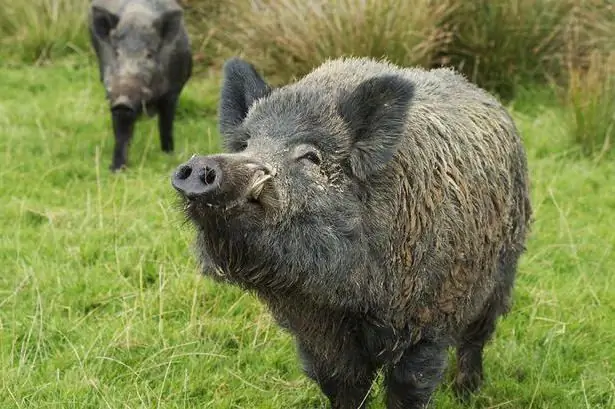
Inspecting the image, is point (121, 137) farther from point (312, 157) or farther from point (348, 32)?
point (312, 157)

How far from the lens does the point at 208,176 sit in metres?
2.36

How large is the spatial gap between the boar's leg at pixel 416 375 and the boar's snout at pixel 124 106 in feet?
14.3

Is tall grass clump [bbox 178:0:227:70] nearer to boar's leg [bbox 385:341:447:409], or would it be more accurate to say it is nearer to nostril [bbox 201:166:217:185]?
boar's leg [bbox 385:341:447:409]

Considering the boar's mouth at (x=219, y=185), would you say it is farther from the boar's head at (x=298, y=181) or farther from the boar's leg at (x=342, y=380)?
the boar's leg at (x=342, y=380)

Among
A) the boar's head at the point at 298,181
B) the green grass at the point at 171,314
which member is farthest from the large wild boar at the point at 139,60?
the boar's head at the point at 298,181

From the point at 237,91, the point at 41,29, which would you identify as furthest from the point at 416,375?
the point at 41,29

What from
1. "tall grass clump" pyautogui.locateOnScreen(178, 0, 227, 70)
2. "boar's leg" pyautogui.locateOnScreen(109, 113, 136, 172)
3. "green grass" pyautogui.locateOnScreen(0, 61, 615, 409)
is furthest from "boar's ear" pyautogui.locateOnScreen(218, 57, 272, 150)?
"tall grass clump" pyautogui.locateOnScreen(178, 0, 227, 70)

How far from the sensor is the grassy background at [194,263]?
13.3ft

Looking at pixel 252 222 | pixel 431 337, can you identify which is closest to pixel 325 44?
pixel 431 337

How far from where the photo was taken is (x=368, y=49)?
8.27 meters

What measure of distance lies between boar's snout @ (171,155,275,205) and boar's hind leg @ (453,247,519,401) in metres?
1.64

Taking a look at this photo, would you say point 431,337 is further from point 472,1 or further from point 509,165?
point 472,1

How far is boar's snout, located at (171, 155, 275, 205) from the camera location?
2.36m

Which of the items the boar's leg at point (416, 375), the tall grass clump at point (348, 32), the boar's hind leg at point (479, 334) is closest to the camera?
the boar's leg at point (416, 375)
